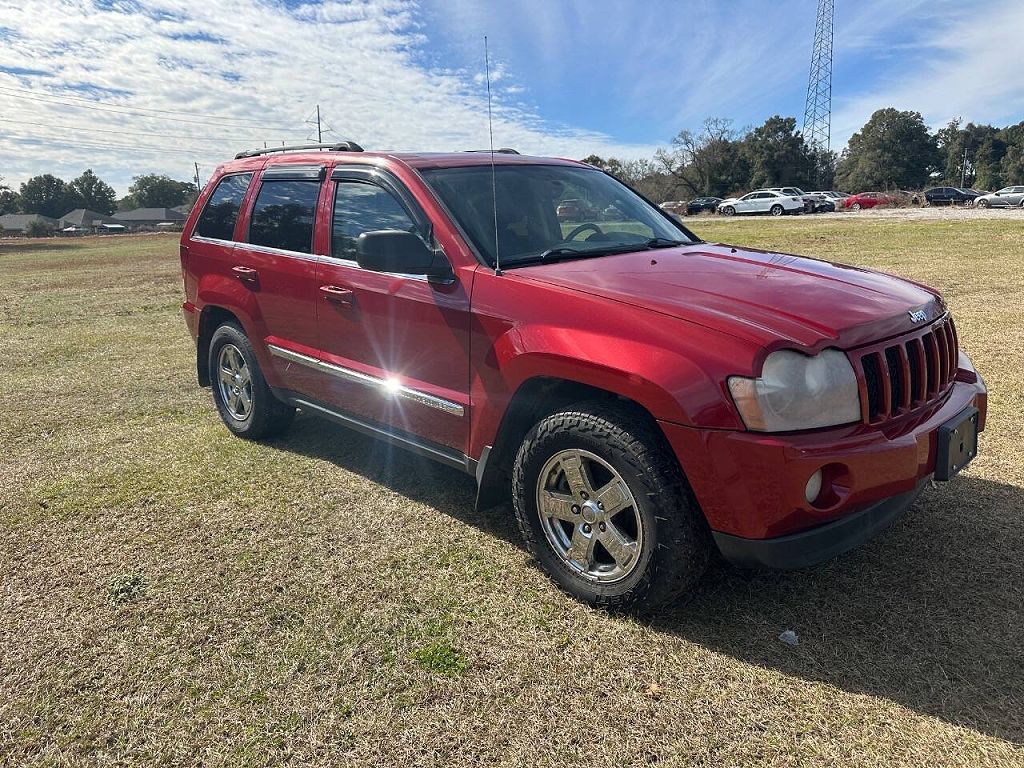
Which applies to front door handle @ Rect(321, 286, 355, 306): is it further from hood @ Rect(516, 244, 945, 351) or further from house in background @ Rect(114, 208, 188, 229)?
house in background @ Rect(114, 208, 188, 229)

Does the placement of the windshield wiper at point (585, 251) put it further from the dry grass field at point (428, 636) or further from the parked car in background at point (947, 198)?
the parked car in background at point (947, 198)

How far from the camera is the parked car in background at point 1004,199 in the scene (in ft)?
128

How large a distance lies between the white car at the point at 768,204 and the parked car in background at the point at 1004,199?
10614 mm

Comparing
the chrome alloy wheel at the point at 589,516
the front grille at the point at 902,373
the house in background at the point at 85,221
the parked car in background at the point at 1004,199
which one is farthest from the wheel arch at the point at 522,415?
the house in background at the point at 85,221

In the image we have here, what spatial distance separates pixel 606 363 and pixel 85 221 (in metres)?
114

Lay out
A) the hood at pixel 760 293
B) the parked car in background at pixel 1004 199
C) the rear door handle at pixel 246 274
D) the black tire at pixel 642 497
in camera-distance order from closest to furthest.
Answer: the hood at pixel 760 293, the black tire at pixel 642 497, the rear door handle at pixel 246 274, the parked car in background at pixel 1004 199

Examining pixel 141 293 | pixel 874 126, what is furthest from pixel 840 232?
pixel 874 126

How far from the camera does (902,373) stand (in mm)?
2727

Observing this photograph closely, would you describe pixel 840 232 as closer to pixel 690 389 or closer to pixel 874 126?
pixel 690 389

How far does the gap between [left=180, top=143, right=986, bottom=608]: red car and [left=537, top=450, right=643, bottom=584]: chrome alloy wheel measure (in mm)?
10

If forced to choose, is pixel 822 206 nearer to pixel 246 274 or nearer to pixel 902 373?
pixel 246 274

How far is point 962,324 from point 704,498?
6.64 meters

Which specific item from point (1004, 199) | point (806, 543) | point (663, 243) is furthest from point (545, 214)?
point (1004, 199)

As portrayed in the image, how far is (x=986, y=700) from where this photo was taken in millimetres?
2398
